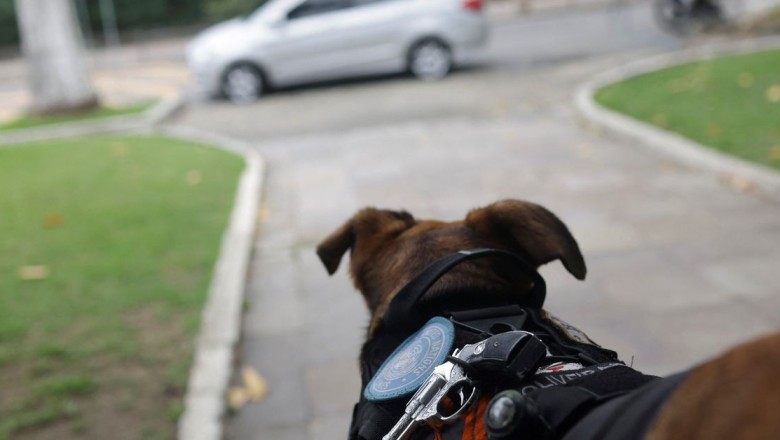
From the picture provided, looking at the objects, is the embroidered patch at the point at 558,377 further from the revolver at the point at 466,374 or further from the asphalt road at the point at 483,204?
the asphalt road at the point at 483,204

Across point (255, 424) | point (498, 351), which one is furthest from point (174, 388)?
point (498, 351)

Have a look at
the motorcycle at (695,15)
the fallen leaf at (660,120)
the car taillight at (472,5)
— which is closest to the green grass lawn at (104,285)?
the fallen leaf at (660,120)

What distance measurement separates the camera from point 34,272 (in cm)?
573

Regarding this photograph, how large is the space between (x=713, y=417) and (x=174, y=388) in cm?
340

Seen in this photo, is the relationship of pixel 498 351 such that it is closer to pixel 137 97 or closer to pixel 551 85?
pixel 551 85

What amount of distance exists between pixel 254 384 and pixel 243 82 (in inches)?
401

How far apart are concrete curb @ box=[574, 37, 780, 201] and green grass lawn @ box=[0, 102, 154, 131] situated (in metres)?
7.16

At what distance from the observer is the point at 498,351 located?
155cm

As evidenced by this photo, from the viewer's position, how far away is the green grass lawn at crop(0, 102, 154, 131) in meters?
12.7

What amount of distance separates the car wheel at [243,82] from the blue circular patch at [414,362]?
12.3 m

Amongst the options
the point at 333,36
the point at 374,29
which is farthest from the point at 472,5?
the point at 333,36

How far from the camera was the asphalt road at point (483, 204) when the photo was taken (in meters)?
4.28

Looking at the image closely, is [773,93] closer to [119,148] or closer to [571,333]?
[119,148]

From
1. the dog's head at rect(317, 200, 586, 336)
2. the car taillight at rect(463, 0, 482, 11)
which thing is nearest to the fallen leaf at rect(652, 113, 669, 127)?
the car taillight at rect(463, 0, 482, 11)
